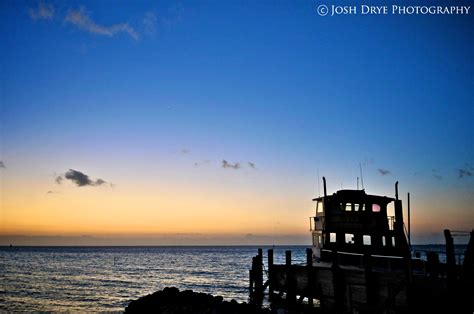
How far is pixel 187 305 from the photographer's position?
24172 mm

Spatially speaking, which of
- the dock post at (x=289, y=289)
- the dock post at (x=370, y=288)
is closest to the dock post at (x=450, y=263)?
the dock post at (x=370, y=288)

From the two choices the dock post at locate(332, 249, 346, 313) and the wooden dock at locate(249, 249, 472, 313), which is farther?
the dock post at locate(332, 249, 346, 313)

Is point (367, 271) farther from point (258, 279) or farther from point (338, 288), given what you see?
point (258, 279)

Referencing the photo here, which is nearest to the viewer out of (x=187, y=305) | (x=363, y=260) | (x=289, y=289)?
(x=187, y=305)

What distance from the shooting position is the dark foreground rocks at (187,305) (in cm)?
2297

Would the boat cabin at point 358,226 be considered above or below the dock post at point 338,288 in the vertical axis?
above

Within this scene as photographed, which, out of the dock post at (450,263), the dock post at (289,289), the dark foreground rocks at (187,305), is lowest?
the dark foreground rocks at (187,305)

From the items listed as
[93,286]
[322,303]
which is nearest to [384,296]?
[322,303]

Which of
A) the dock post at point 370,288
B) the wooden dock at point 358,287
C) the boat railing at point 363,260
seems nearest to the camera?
the wooden dock at point 358,287

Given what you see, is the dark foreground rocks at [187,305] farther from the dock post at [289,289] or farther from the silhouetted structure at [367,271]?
the silhouetted structure at [367,271]

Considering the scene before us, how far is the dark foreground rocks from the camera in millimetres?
22969

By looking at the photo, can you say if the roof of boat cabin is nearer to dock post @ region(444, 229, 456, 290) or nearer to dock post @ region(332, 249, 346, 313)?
dock post @ region(332, 249, 346, 313)

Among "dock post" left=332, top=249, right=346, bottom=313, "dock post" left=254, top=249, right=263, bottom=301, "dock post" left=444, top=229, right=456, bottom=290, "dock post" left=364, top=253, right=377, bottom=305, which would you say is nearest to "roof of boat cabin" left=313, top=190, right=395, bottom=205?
"dock post" left=254, top=249, right=263, bottom=301

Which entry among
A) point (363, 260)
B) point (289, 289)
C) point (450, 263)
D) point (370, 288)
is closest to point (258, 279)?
point (289, 289)
